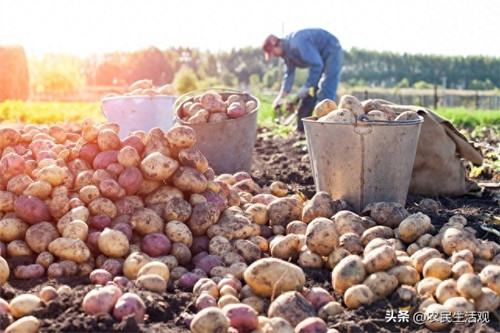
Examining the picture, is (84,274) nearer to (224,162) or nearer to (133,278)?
(133,278)

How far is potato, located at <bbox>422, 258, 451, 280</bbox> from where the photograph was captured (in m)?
2.79

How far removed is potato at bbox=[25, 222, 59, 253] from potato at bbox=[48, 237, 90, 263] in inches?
4.0

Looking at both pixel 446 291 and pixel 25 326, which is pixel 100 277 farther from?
pixel 446 291

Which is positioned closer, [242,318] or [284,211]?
[242,318]

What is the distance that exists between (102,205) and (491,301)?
7.35 feet

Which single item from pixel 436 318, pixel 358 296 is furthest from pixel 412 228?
pixel 436 318

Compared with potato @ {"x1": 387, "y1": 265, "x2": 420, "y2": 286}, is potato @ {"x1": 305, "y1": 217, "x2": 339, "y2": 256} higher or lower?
higher

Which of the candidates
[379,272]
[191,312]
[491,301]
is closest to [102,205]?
[191,312]

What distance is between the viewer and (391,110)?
4566 mm

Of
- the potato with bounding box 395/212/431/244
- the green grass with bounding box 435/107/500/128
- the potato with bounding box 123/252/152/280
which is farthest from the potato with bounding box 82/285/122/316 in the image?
the green grass with bounding box 435/107/500/128

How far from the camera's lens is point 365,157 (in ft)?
13.5

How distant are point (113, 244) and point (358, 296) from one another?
4.58 feet

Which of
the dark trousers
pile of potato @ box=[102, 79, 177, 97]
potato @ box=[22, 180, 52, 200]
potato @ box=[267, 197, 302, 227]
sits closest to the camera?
potato @ box=[22, 180, 52, 200]

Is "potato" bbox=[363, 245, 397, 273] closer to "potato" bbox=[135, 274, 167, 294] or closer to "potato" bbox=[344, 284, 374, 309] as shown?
"potato" bbox=[344, 284, 374, 309]
